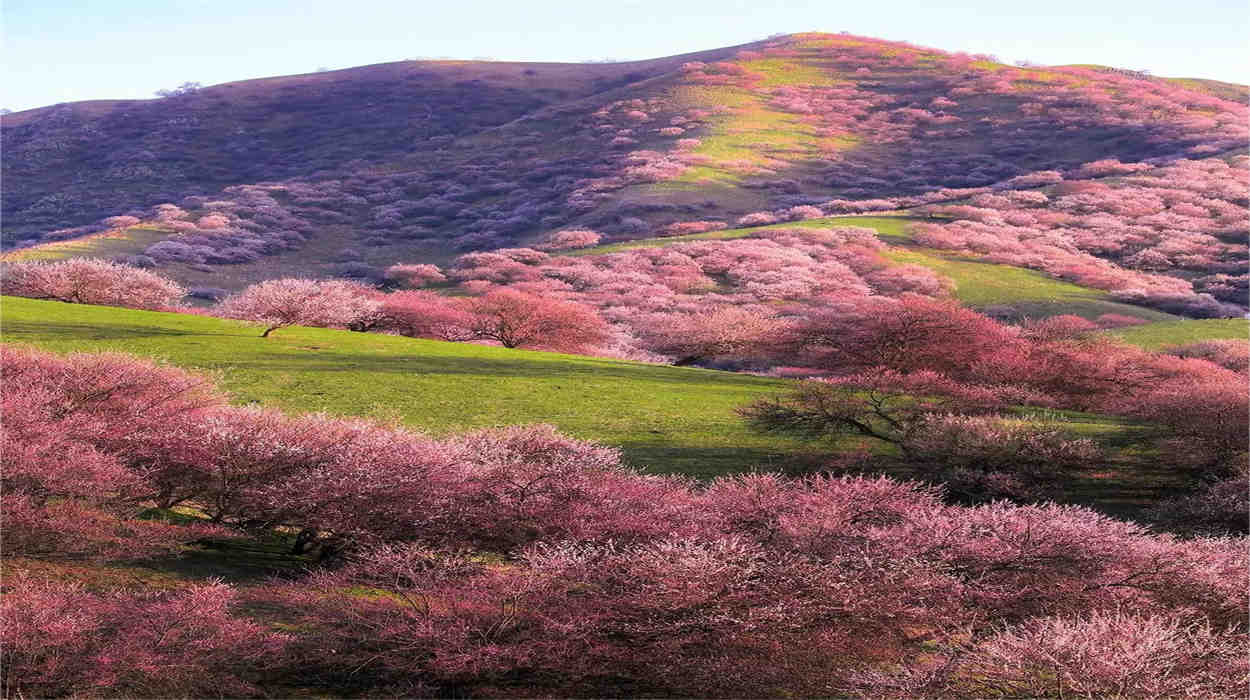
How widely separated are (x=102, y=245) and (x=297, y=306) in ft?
187

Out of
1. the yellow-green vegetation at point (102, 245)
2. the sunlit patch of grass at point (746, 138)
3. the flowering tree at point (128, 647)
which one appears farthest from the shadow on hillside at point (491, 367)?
the sunlit patch of grass at point (746, 138)

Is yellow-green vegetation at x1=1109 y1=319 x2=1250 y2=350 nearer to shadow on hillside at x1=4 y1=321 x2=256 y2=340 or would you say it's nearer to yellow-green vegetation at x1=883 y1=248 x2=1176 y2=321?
yellow-green vegetation at x1=883 y1=248 x2=1176 y2=321

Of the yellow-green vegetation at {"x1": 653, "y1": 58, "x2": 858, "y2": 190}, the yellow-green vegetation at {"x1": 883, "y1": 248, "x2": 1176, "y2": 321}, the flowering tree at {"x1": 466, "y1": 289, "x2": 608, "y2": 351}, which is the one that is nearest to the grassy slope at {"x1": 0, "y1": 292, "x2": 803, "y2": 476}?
the flowering tree at {"x1": 466, "y1": 289, "x2": 608, "y2": 351}

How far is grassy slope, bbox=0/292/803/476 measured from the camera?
883 inches

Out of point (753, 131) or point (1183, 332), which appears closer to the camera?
point (1183, 332)

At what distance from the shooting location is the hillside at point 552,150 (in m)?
90.8

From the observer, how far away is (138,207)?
10862 centimetres

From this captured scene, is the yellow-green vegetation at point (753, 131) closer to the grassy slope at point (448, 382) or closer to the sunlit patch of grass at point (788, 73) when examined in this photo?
the sunlit patch of grass at point (788, 73)

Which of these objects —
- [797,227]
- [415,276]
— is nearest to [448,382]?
[415,276]

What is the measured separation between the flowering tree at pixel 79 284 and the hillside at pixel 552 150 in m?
34.6

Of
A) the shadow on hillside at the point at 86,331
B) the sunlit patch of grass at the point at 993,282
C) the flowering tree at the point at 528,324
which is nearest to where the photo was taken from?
the shadow on hillside at the point at 86,331

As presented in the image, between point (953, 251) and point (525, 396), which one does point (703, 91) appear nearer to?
point (953, 251)

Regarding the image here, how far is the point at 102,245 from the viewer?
267 feet

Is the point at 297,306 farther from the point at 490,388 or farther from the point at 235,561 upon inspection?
the point at 235,561
